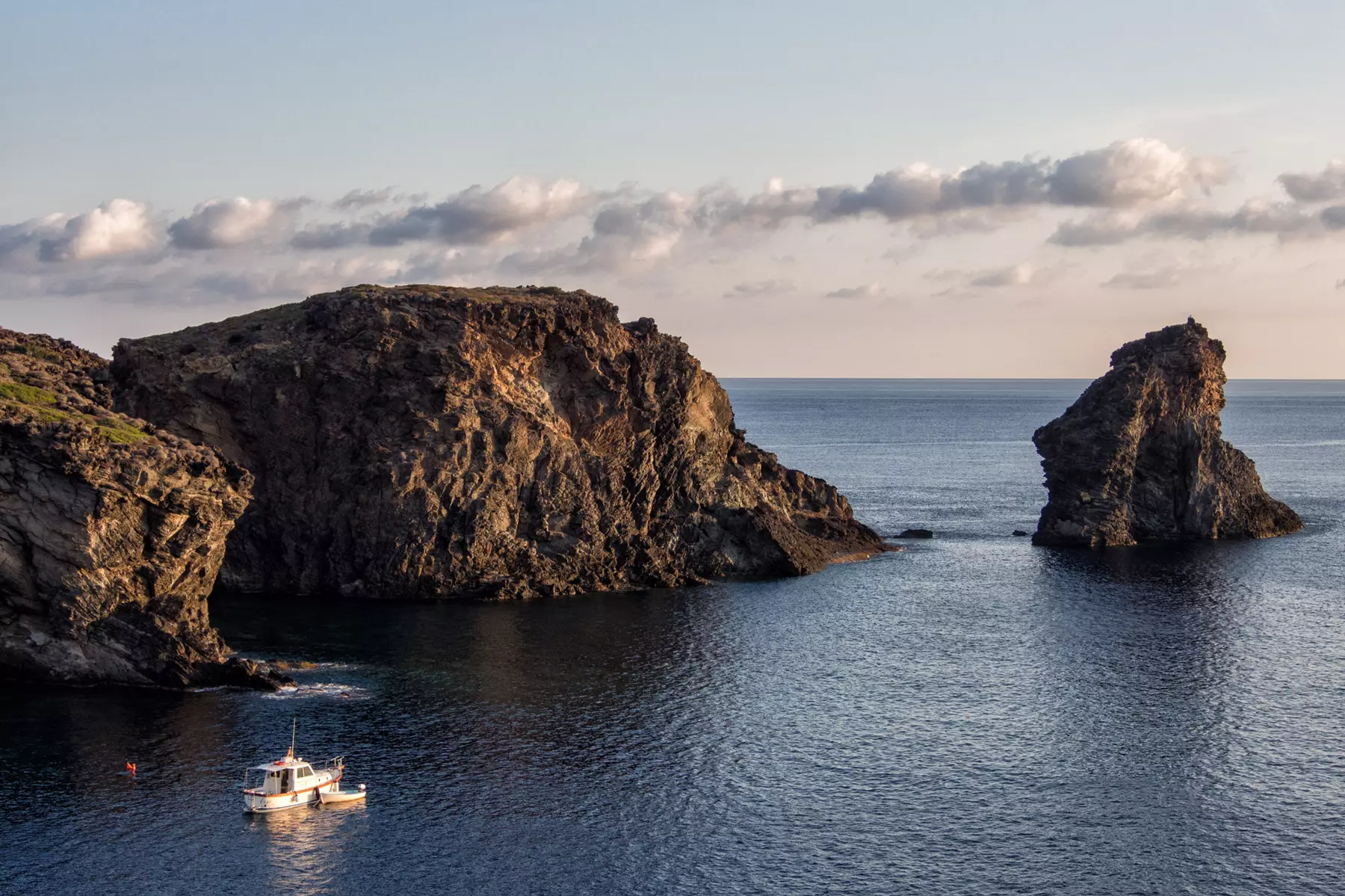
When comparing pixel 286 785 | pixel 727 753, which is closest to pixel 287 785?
pixel 286 785

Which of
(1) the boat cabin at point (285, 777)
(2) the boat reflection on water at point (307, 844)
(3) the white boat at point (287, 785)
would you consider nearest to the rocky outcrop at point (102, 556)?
(3) the white boat at point (287, 785)

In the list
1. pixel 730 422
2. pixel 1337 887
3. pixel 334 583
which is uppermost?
pixel 730 422

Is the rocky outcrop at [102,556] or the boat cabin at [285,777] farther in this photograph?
the rocky outcrop at [102,556]

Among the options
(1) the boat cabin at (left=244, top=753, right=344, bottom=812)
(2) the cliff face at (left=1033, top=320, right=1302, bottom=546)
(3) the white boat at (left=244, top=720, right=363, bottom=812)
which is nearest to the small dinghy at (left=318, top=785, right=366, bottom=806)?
(3) the white boat at (left=244, top=720, right=363, bottom=812)

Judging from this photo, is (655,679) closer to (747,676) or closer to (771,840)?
(747,676)

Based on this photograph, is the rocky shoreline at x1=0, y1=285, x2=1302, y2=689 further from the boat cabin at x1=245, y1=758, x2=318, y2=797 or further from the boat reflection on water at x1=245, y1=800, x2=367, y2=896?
the boat reflection on water at x1=245, y1=800, x2=367, y2=896

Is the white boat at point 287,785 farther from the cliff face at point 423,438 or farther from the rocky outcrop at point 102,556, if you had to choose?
the cliff face at point 423,438

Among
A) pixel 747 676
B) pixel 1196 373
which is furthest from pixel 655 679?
pixel 1196 373
